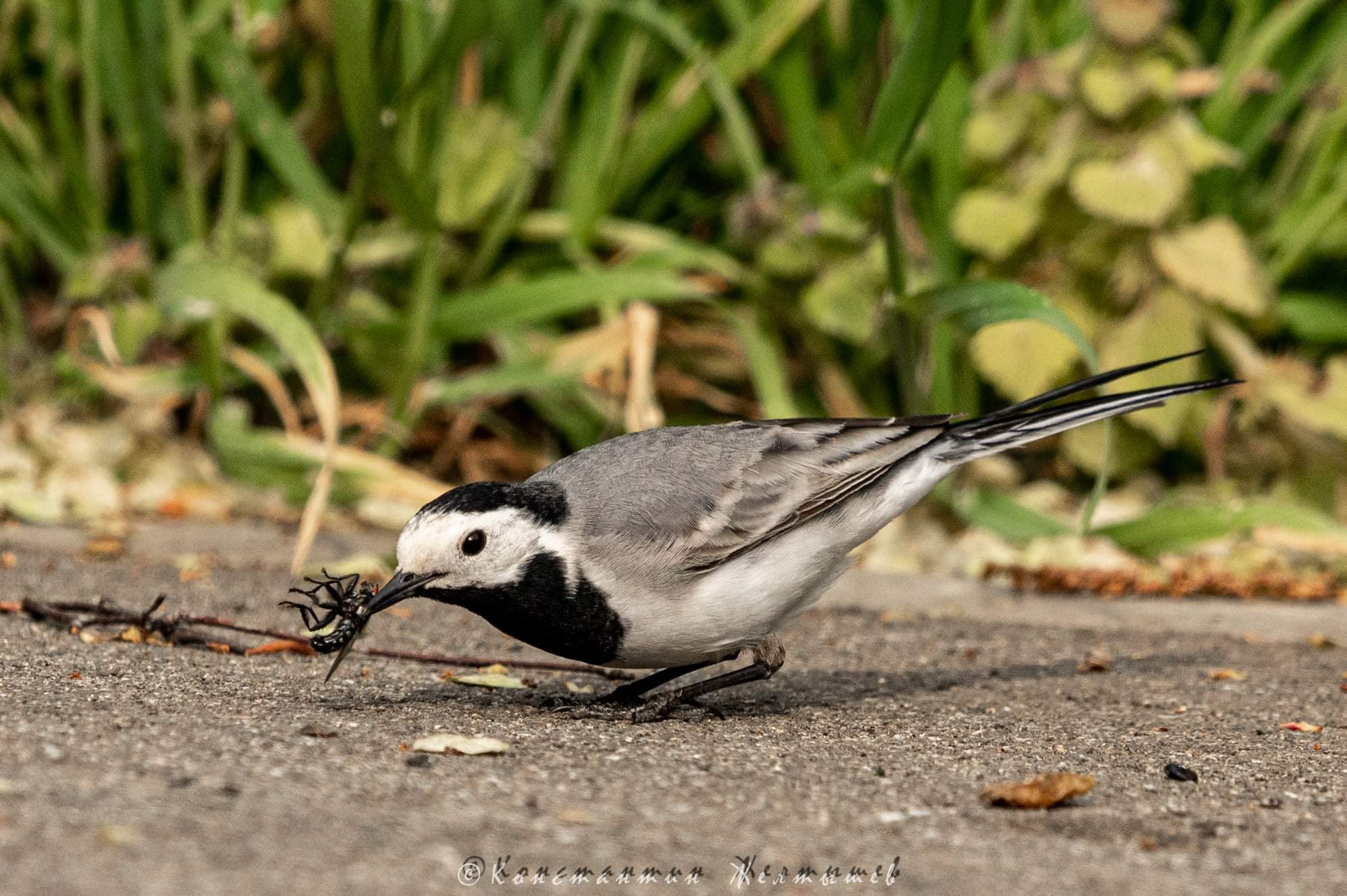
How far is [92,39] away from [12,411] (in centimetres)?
156

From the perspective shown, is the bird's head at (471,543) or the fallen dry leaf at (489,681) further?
the fallen dry leaf at (489,681)

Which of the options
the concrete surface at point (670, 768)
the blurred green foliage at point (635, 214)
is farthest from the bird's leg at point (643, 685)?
the blurred green foliage at point (635, 214)

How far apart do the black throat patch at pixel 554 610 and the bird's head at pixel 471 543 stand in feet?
0.09

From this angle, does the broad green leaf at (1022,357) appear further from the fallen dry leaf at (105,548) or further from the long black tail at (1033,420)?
the fallen dry leaf at (105,548)

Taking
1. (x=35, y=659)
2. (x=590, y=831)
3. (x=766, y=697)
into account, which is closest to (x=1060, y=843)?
(x=590, y=831)

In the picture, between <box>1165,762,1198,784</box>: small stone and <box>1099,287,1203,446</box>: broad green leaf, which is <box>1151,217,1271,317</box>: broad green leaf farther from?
<box>1165,762,1198,784</box>: small stone

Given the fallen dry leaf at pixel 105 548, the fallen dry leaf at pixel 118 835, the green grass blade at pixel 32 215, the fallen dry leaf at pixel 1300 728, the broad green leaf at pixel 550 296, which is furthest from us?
the green grass blade at pixel 32 215

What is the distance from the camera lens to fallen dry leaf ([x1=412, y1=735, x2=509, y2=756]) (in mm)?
3172

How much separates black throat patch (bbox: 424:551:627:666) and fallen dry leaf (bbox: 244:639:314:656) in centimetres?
80

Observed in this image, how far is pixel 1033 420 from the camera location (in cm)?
436

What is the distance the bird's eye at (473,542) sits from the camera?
3.56m

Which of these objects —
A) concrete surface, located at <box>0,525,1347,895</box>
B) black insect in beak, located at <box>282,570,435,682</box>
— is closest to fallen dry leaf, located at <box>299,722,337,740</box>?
concrete surface, located at <box>0,525,1347,895</box>

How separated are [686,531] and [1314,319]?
12.0 ft

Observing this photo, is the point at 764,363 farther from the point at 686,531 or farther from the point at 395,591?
the point at 395,591
